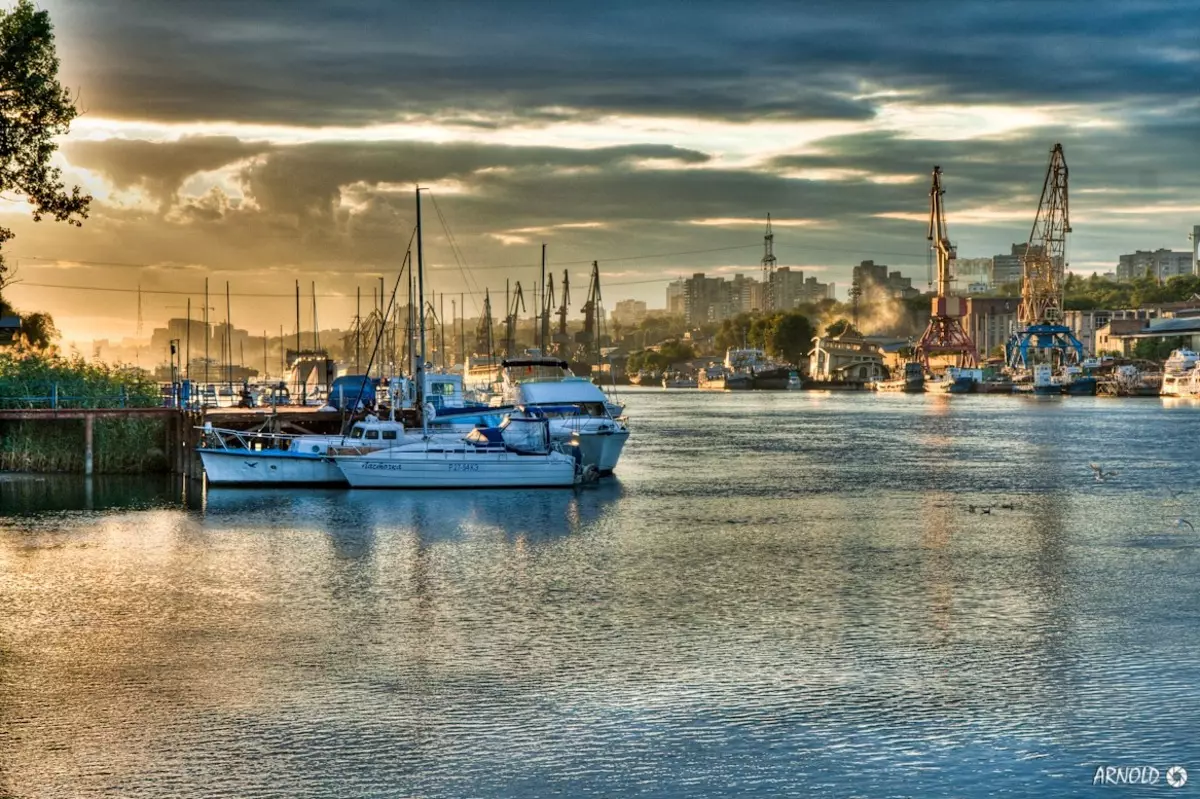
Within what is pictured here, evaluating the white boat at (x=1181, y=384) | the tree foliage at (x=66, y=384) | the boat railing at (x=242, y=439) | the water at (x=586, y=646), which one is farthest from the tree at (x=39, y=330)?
the white boat at (x=1181, y=384)

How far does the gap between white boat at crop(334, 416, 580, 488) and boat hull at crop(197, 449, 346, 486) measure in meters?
0.95

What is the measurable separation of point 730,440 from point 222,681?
74855mm

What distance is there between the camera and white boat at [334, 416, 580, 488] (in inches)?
2066

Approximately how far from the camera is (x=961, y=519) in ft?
154

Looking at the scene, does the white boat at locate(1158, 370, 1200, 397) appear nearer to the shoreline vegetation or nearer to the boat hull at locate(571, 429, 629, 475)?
the boat hull at locate(571, 429, 629, 475)

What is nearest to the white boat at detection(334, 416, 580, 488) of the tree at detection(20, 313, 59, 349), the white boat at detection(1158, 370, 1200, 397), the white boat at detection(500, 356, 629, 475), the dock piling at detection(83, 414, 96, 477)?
the white boat at detection(500, 356, 629, 475)

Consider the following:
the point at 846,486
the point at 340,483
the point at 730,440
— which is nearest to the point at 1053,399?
the point at 730,440

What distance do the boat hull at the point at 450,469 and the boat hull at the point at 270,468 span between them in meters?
0.94

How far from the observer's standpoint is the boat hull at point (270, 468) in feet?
177

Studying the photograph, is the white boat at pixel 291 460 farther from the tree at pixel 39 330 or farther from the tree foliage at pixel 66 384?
the tree at pixel 39 330

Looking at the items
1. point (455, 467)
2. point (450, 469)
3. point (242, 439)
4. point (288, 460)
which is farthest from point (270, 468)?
point (455, 467)

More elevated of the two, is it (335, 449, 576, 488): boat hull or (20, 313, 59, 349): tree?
(20, 313, 59, 349): tree

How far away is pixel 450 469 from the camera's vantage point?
5256cm

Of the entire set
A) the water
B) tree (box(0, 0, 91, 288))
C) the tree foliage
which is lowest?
the water
